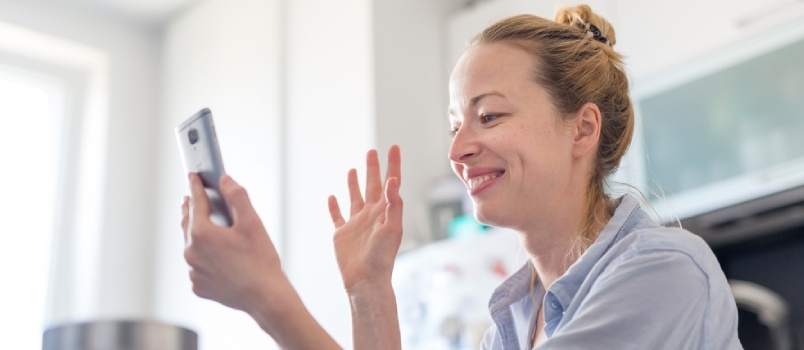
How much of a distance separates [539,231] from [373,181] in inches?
8.8

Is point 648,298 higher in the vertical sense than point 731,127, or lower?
lower

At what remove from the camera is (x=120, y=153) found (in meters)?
3.55

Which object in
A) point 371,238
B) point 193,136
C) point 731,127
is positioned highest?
point 731,127

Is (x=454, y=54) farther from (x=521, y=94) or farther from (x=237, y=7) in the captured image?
(x=521, y=94)

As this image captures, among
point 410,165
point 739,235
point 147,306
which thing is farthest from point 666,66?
point 147,306

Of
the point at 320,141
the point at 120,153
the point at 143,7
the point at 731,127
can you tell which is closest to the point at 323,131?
the point at 320,141

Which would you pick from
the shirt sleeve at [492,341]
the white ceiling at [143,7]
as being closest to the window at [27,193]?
the white ceiling at [143,7]

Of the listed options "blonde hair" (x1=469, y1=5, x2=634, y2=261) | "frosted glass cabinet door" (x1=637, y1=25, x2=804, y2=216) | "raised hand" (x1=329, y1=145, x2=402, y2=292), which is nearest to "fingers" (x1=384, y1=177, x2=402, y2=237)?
"raised hand" (x1=329, y1=145, x2=402, y2=292)

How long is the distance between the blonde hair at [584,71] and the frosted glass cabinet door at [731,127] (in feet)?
3.05

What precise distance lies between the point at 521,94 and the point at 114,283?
2.63 m

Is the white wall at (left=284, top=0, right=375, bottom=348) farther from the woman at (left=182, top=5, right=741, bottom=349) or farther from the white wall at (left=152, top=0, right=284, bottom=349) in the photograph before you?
the woman at (left=182, top=5, right=741, bottom=349)

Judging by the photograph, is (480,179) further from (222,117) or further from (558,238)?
(222,117)

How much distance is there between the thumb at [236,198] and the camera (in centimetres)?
85

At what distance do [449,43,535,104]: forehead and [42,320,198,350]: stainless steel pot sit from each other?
0.58 metres
